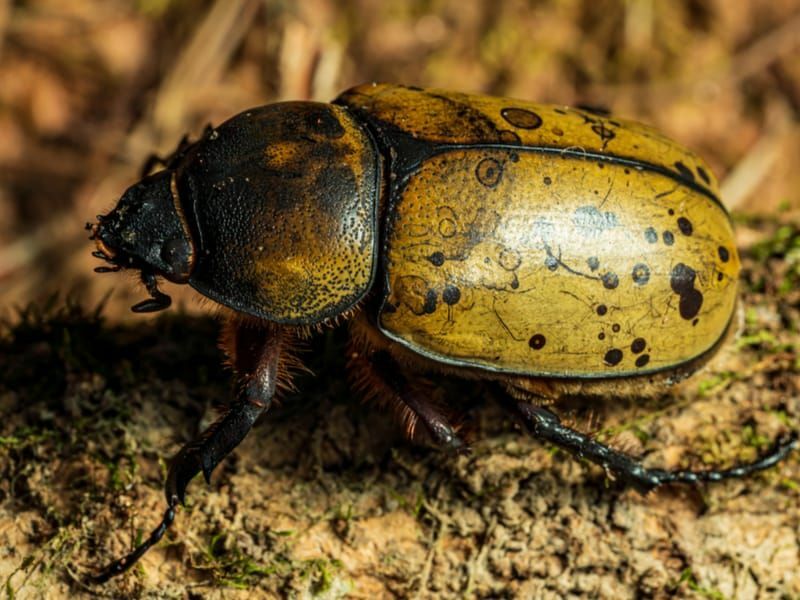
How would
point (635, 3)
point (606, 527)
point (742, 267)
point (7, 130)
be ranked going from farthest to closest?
point (635, 3) → point (7, 130) → point (742, 267) → point (606, 527)

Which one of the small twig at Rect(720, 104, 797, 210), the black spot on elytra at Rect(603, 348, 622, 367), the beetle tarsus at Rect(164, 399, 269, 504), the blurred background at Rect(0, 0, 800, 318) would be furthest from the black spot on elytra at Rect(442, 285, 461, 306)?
the small twig at Rect(720, 104, 797, 210)

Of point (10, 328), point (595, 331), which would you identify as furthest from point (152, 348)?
point (595, 331)

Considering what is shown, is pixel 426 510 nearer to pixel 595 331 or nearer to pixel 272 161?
pixel 595 331

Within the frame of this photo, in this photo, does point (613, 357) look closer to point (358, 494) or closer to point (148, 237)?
point (358, 494)

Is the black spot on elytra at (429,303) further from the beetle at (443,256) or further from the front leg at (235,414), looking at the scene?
the front leg at (235,414)

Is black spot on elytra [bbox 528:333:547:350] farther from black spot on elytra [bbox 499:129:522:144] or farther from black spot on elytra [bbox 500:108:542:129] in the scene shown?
black spot on elytra [bbox 500:108:542:129]

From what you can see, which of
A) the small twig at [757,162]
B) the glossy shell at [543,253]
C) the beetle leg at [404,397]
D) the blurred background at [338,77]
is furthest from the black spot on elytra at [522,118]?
the small twig at [757,162]

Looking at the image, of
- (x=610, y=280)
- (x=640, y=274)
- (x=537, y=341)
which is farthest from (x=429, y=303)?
(x=640, y=274)
